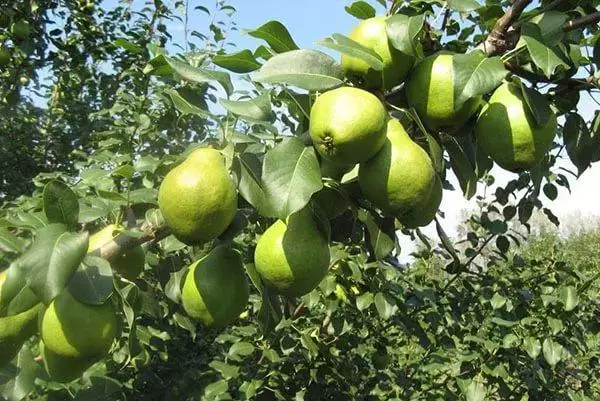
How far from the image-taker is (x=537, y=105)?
0.93 meters

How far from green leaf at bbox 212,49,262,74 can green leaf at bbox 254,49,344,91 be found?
3.7 inches

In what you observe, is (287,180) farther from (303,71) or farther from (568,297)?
(568,297)

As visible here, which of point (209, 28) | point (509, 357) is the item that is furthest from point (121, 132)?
point (509, 357)

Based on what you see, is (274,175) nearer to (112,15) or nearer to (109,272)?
(109,272)

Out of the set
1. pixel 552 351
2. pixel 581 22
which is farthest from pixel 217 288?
pixel 552 351

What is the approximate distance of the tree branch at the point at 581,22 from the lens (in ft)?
3.21

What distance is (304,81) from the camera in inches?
34.2

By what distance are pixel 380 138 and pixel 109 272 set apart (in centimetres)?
41

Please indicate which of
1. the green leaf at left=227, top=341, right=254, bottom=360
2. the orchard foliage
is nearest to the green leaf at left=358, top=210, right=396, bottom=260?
the orchard foliage

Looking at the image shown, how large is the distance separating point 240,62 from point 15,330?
0.52 metres

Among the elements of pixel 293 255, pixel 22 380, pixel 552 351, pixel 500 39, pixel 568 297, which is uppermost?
pixel 500 39

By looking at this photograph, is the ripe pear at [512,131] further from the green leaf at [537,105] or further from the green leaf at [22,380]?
the green leaf at [22,380]

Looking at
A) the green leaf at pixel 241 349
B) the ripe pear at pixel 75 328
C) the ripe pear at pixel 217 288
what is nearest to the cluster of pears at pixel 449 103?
the ripe pear at pixel 217 288

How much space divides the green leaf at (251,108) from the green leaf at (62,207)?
0.25m
